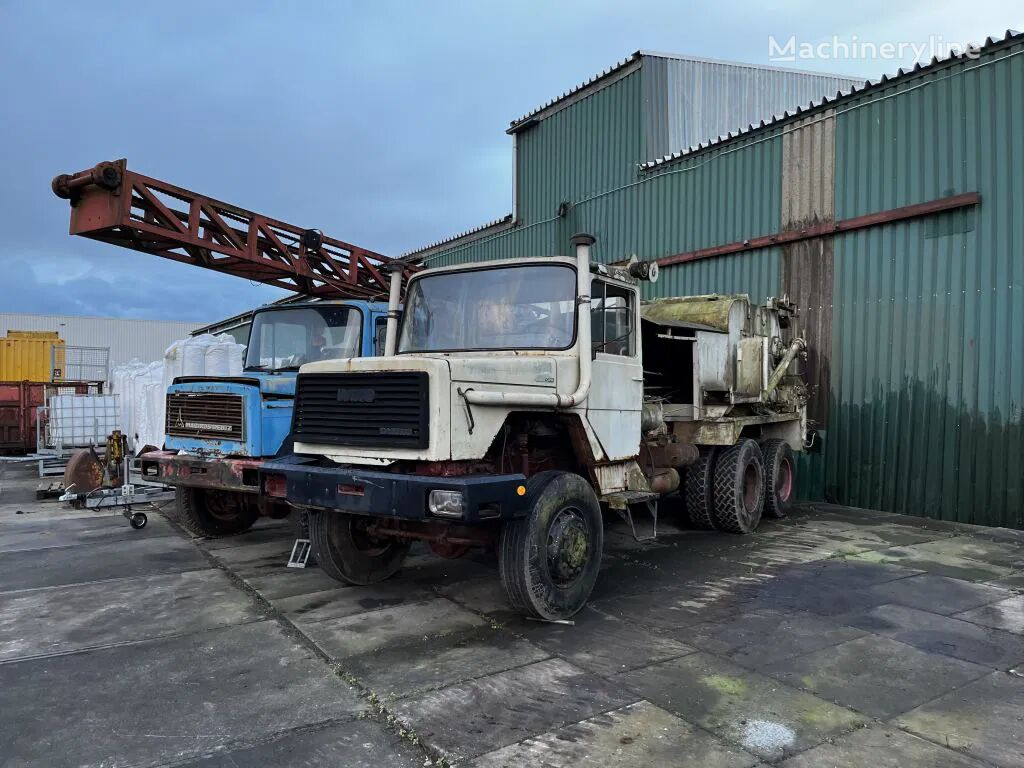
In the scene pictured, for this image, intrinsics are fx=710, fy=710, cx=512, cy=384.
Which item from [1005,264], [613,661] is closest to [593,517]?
[613,661]

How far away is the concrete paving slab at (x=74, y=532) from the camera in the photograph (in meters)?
8.00

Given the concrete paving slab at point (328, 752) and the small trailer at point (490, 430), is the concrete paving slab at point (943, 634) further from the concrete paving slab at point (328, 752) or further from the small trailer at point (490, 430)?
the concrete paving slab at point (328, 752)

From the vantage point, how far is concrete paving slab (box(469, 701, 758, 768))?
3.22m

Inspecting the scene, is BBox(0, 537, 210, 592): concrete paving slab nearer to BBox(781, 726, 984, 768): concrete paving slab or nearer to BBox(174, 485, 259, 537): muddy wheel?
BBox(174, 485, 259, 537): muddy wheel

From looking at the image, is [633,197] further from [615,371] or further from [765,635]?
[765,635]

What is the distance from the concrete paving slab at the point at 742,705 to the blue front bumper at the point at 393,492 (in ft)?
4.20

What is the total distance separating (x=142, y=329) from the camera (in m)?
51.3

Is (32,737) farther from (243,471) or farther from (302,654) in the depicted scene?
(243,471)

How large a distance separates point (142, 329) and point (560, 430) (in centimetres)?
5323

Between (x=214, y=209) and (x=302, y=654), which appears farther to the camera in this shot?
(x=214, y=209)

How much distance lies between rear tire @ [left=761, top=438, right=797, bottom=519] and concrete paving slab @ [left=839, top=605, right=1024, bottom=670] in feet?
13.2

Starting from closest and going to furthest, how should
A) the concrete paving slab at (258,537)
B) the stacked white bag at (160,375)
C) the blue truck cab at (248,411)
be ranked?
the blue truck cab at (248,411) < the concrete paving slab at (258,537) < the stacked white bag at (160,375)

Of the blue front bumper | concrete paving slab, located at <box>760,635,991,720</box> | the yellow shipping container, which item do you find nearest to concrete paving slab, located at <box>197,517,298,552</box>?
the blue front bumper

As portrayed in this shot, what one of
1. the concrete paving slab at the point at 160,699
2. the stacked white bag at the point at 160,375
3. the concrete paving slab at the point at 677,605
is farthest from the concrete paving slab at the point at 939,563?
the stacked white bag at the point at 160,375
